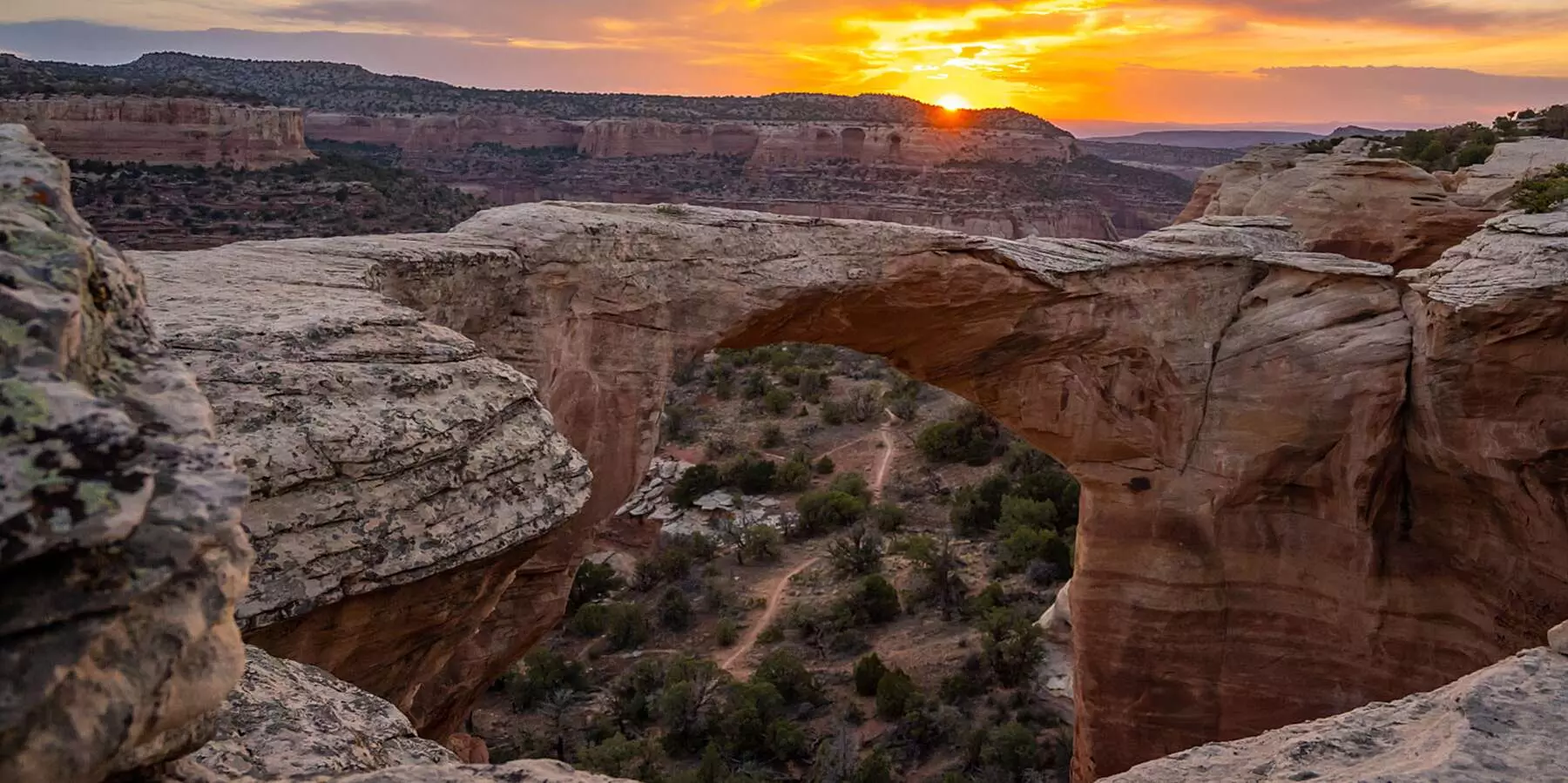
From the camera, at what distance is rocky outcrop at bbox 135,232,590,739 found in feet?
12.5

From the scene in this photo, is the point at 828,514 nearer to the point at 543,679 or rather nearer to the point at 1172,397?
the point at 543,679

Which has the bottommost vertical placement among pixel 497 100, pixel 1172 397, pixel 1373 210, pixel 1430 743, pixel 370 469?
pixel 1172 397

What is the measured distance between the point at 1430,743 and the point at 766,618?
40.6ft

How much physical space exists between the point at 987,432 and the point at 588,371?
1340 centimetres

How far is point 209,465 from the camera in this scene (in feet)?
6.07

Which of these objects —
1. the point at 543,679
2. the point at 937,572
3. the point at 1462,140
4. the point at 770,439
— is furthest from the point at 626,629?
the point at 1462,140

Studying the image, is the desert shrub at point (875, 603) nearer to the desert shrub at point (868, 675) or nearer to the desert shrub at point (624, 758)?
the desert shrub at point (868, 675)

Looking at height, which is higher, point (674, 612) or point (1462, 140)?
point (1462, 140)

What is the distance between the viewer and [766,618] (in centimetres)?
1517

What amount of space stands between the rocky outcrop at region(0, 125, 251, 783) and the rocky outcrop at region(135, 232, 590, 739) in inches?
68.4

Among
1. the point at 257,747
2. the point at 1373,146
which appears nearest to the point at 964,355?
the point at 257,747

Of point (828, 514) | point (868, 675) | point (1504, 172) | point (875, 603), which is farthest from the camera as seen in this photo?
point (828, 514)

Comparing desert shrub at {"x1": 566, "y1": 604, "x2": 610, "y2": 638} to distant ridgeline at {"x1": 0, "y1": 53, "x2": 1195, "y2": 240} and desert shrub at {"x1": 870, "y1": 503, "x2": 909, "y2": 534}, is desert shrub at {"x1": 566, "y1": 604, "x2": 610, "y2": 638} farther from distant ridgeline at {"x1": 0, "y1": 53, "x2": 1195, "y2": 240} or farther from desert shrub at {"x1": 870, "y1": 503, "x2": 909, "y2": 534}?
distant ridgeline at {"x1": 0, "y1": 53, "x2": 1195, "y2": 240}

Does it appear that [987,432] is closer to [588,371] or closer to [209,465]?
[588,371]
